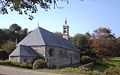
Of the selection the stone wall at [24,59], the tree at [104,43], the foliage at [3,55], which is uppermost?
the tree at [104,43]

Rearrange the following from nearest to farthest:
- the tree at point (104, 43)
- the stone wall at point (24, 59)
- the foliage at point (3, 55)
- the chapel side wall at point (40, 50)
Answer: the stone wall at point (24, 59)
the chapel side wall at point (40, 50)
the foliage at point (3, 55)
the tree at point (104, 43)

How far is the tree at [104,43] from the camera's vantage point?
65.9m

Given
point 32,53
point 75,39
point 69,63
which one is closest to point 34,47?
point 32,53

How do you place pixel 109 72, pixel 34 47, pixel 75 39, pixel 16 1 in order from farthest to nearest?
pixel 75 39
pixel 34 47
pixel 109 72
pixel 16 1

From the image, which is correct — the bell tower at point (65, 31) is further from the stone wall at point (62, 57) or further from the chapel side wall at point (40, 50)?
the chapel side wall at point (40, 50)

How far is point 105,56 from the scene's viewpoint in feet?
219

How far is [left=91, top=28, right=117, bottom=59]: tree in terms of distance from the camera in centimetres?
6588

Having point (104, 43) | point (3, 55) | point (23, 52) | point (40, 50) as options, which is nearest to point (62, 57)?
point (40, 50)

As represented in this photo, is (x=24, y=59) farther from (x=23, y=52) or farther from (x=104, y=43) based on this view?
(x=104, y=43)

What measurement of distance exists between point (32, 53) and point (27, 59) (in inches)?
66.8

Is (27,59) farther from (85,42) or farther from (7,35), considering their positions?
(85,42)

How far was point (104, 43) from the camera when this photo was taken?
6612 centimetres

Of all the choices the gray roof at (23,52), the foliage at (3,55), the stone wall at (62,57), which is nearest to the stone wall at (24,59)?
the gray roof at (23,52)

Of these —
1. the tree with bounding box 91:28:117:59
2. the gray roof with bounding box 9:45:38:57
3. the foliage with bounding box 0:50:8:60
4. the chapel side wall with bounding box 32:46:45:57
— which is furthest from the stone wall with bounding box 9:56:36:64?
the tree with bounding box 91:28:117:59
